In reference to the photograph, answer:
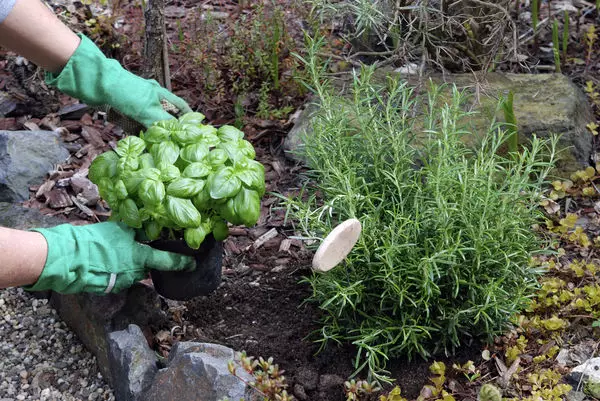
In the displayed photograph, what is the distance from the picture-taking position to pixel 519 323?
8.05 ft

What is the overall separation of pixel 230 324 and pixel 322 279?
1.80 ft

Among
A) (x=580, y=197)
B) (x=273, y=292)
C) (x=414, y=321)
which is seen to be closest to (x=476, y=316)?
(x=414, y=321)

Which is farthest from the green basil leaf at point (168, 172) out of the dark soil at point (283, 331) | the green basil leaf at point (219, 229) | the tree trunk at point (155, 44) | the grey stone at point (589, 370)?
the grey stone at point (589, 370)

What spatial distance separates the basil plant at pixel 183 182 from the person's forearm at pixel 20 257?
0.26m

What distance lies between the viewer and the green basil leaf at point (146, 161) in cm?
230

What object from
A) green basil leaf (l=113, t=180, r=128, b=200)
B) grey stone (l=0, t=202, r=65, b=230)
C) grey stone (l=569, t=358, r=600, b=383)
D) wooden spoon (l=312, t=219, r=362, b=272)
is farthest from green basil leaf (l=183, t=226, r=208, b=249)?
grey stone (l=569, t=358, r=600, b=383)

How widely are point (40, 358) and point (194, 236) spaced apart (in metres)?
0.93

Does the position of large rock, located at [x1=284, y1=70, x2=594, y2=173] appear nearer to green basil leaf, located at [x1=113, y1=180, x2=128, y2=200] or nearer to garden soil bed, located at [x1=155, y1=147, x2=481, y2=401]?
garden soil bed, located at [x1=155, y1=147, x2=481, y2=401]

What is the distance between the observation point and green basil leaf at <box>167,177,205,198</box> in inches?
86.7

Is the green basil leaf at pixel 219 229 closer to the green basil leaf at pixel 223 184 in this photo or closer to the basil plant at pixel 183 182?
the basil plant at pixel 183 182

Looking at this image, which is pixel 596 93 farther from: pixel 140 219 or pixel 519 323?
pixel 140 219

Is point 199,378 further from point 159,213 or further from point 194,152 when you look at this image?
point 194,152

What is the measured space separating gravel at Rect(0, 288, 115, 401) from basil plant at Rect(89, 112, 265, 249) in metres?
0.63

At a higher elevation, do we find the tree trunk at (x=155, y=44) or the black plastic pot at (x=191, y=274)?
the tree trunk at (x=155, y=44)
